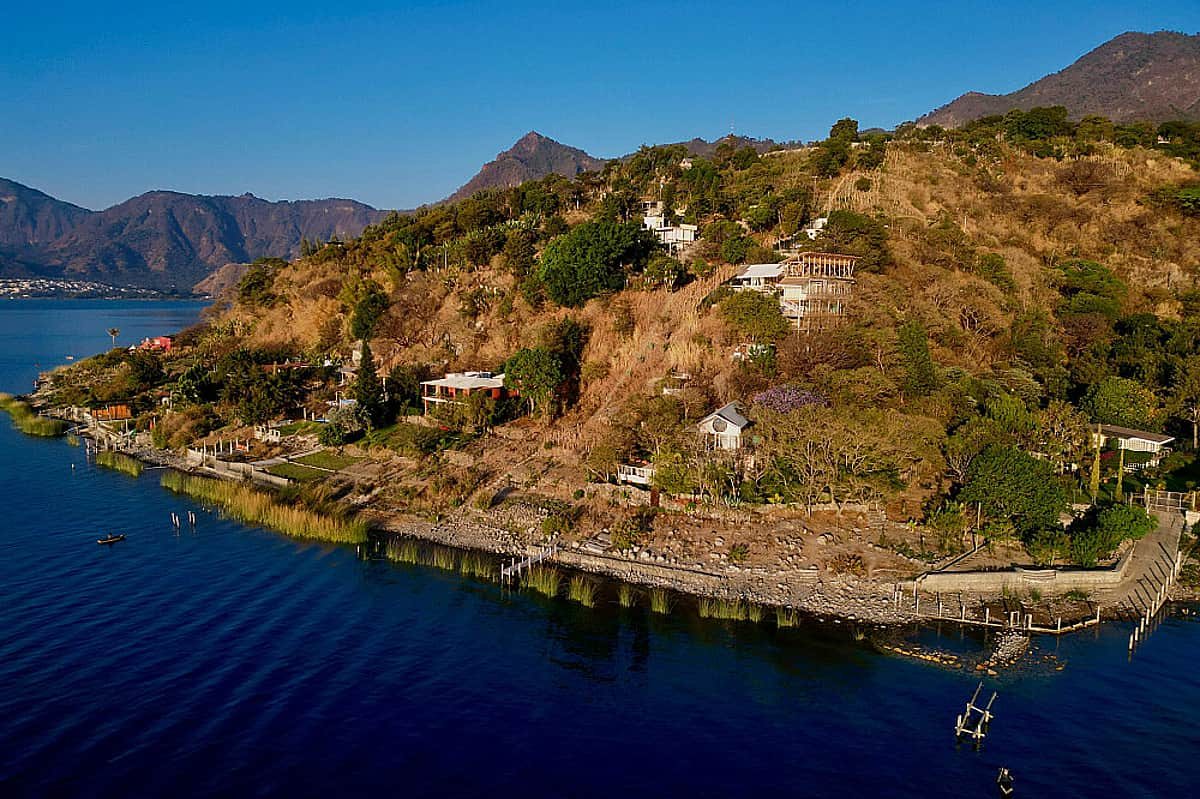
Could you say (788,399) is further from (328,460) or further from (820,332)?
(328,460)

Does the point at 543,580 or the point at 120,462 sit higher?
the point at 120,462

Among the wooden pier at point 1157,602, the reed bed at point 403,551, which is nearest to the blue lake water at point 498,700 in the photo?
the wooden pier at point 1157,602

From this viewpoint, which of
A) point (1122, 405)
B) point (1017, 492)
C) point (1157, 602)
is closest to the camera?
point (1157, 602)

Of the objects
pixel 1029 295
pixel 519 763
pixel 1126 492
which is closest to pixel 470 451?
pixel 519 763

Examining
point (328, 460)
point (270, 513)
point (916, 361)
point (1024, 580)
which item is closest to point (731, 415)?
point (916, 361)

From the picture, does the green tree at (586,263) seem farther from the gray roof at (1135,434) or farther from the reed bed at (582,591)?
the gray roof at (1135,434)

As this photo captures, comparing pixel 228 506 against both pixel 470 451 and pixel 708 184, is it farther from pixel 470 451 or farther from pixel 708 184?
pixel 708 184

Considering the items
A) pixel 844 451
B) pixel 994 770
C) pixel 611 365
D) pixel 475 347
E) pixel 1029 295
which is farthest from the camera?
pixel 475 347
